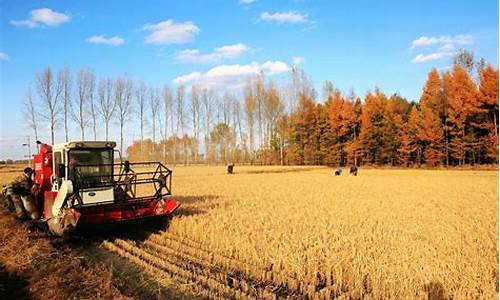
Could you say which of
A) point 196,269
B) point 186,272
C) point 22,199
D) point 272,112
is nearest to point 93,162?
point 22,199

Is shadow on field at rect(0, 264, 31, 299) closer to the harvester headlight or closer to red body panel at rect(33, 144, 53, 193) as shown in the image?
Result: the harvester headlight

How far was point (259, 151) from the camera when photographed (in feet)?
204

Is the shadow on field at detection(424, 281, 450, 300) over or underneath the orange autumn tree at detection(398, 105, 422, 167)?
underneath

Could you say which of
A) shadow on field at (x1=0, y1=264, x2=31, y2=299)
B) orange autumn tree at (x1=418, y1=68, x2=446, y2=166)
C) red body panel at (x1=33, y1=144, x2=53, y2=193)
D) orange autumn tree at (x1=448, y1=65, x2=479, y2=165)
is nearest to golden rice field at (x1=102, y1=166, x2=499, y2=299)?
shadow on field at (x1=0, y1=264, x2=31, y2=299)

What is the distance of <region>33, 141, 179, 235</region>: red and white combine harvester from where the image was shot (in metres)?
8.62

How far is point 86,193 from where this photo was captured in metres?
9.05

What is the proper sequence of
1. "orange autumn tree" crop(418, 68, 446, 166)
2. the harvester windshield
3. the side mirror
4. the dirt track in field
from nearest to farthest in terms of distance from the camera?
1. the dirt track in field
2. the side mirror
3. the harvester windshield
4. "orange autumn tree" crop(418, 68, 446, 166)

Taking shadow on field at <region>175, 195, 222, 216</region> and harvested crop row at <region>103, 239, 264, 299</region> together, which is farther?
shadow on field at <region>175, 195, 222, 216</region>

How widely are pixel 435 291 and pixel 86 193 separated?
304 inches

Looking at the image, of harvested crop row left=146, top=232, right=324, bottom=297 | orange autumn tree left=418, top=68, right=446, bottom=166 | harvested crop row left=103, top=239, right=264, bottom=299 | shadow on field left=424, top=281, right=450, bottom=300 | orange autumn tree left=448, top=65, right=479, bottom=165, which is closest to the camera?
shadow on field left=424, top=281, right=450, bottom=300

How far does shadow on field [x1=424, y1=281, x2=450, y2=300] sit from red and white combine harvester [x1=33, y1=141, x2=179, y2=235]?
6.70 meters

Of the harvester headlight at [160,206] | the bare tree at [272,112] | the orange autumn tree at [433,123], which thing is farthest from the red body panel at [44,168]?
the bare tree at [272,112]

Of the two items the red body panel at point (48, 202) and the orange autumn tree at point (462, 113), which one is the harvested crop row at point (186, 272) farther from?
the orange autumn tree at point (462, 113)

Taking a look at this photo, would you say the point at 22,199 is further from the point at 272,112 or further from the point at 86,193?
the point at 272,112
